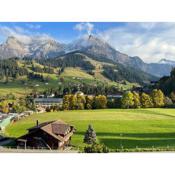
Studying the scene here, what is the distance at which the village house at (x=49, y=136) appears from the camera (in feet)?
42.5

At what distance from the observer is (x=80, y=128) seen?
42.7ft

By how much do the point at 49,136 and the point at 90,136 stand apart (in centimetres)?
112

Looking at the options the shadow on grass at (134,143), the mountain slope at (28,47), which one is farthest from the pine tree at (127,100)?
the mountain slope at (28,47)

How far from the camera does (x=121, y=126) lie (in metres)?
13.2

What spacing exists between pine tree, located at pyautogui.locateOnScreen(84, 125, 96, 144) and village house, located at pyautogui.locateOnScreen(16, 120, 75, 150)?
1.29 ft

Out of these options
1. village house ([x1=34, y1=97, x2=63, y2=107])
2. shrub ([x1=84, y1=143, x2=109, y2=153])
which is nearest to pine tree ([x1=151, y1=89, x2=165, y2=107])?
shrub ([x1=84, y1=143, x2=109, y2=153])

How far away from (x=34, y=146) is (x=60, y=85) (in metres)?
2.57

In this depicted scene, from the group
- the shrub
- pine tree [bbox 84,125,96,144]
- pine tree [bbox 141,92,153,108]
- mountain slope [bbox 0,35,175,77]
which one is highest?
mountain slope [bbox 0,35,175,77]

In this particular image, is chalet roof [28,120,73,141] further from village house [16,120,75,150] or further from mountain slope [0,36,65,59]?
mountain slope [0,36,65,59]

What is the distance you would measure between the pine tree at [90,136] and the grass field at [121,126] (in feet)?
0.37

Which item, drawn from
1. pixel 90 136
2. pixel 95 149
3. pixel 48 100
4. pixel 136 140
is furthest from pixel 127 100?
pixel 48 100

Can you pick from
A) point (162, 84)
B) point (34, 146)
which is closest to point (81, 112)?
point (34, 146)

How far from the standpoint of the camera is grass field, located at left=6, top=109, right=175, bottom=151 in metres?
13.0
